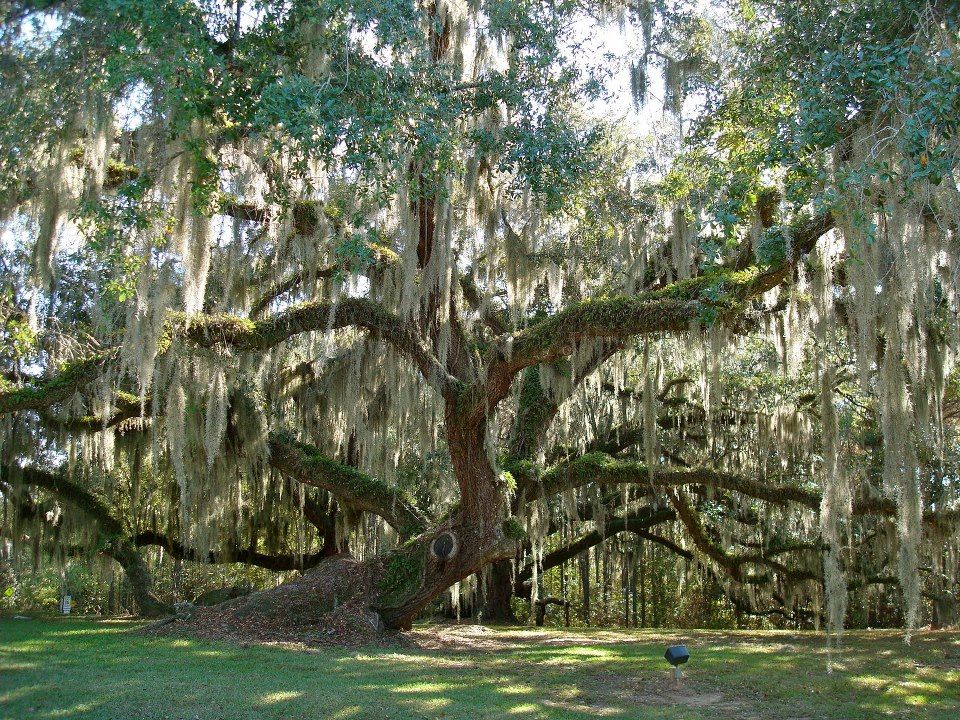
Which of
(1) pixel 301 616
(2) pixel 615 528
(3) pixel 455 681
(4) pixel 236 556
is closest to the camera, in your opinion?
(3) pixel 455 681

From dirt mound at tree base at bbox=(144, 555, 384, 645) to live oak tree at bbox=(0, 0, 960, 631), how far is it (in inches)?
12.8

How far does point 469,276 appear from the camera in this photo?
9891mm

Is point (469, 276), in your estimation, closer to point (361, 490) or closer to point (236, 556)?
point (361, 490)

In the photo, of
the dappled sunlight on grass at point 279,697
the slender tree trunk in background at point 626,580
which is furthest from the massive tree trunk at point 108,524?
the slender tree trunk in background at point 626,580

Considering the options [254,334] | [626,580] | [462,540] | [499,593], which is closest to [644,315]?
[462,540]

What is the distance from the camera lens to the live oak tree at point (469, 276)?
5750 mm

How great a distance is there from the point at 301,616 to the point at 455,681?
301 centimetres

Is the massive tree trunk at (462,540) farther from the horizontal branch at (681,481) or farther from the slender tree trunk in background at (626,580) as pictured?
the slender tree trunk in background at (626,580)

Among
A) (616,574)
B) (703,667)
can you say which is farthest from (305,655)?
(616,574)

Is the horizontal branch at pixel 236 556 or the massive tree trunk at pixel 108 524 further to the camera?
the horizontal branch at pixel 236 556

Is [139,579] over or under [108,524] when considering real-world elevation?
under

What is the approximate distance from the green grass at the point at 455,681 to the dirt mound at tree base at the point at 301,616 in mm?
514

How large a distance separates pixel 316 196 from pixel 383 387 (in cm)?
264

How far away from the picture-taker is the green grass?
5.43 m
